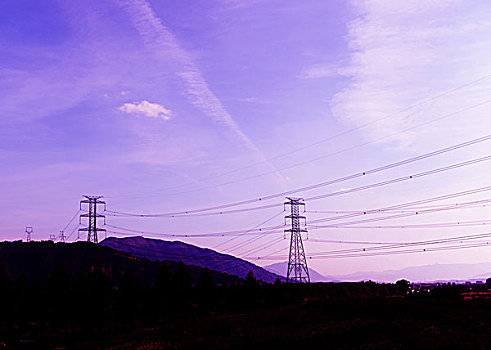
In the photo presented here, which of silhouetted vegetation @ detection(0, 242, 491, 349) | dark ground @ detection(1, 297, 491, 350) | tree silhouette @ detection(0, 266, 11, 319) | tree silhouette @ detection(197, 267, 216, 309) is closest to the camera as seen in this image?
dark ground @ detection(1, 297, 491, 350)

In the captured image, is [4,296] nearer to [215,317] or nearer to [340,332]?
[215,317]

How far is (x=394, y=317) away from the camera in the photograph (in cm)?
6016

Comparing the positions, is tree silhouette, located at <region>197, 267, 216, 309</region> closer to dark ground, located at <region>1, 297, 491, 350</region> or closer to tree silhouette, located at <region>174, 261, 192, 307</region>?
tree silhouette, located at <region>174, 261, 192, 307</region>

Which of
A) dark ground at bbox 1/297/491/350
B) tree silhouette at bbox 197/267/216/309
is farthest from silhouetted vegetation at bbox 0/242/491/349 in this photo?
tree silhouette at bbox 197/267/216/309

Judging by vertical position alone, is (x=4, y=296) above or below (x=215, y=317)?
above

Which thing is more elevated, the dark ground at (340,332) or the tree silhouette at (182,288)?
the tree silhouette at (182,288)

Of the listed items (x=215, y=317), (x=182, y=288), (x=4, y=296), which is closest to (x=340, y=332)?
(x=215, y=317)

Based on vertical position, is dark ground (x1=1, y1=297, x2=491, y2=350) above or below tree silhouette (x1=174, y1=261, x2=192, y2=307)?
below

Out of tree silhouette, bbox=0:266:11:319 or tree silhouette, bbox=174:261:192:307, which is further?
tree silhouette, bbox=174:261:192:307

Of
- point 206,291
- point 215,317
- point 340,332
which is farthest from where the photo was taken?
point 206,291

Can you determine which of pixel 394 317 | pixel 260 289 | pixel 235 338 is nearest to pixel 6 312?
pixel 260 289

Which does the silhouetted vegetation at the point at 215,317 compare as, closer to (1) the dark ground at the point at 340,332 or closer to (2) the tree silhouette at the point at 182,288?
(1) the dark ground at the point at 340,332

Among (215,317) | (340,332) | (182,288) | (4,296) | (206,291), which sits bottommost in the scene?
(215,317)

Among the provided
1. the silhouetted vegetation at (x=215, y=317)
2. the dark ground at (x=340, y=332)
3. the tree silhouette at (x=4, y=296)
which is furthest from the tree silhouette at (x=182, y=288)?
the tree silhouette at (x=4, y=296)
